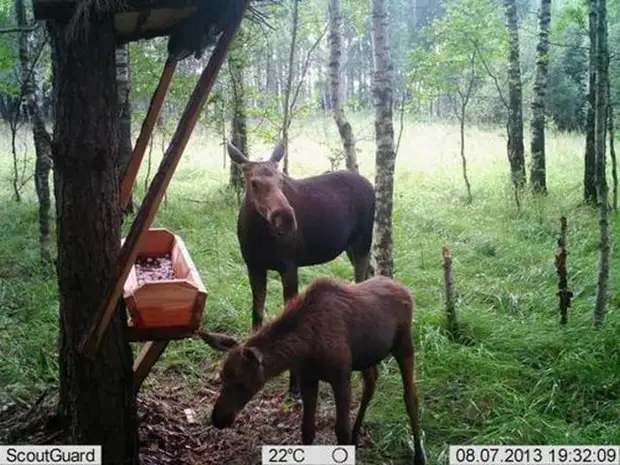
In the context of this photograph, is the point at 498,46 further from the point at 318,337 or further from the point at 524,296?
the point at 318,337

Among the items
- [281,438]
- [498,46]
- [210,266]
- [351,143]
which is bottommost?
[281,438]

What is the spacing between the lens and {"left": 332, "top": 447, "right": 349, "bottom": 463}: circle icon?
14.4 feet

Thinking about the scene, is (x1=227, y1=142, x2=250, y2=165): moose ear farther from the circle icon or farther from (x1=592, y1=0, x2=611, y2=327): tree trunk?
(x1=592, y1=0, x2=611, y2=327): tree trunk

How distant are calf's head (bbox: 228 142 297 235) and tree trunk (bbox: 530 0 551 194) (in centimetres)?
961

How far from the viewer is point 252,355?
4105mm

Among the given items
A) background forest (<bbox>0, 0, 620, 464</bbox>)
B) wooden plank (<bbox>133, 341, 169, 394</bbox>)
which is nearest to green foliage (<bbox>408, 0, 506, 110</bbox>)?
background forest (<bbox>0, 0, 620, 464</bbox>)

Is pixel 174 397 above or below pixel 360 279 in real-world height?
below

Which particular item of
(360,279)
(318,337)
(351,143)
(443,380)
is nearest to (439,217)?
(351,143)

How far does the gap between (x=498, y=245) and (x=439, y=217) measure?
7.11ft

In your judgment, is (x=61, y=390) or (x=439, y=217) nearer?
(x=61, y=390)

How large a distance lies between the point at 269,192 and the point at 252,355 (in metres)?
1.98

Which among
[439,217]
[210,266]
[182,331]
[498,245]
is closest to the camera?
[182,331]

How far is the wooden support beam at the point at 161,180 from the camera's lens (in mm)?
3961

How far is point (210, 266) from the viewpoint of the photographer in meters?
9.60
